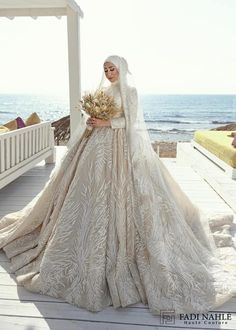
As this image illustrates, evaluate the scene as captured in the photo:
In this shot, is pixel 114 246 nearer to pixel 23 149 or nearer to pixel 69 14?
pixel 23 149

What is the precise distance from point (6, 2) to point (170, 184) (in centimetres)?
467

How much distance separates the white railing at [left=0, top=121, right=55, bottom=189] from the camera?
4394 millimetres

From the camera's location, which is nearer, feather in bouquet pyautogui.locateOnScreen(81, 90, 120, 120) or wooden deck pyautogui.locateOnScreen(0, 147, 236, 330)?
wooden deck pyautogui.locateOnScreen(0, 147, 236, 330)

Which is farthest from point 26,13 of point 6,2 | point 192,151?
point 192,151

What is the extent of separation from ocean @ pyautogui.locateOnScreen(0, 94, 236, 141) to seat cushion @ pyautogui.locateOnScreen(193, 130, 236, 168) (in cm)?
2021

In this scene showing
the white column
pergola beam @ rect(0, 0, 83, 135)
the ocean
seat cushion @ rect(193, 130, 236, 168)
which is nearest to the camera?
seat cushion @ rect(193, 130, 236, 168)

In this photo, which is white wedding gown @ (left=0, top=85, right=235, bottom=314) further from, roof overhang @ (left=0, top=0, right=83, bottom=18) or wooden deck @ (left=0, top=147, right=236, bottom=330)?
roof overhang @ (left=0, top=0, right=83, bottom=18)

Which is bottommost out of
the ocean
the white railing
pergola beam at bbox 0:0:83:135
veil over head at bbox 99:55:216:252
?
the ocean

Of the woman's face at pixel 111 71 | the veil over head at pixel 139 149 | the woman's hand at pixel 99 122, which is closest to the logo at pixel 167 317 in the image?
the veil over head at pixel 139 149

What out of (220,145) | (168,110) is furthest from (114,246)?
(168,110)

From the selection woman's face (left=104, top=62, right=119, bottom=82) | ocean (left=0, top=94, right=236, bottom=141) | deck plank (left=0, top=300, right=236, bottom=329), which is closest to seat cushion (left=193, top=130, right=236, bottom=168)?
woman's face (left=104, top=62, right=119, bottom=82)

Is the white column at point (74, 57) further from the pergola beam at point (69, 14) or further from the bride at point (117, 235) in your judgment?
the bride at point (117, 235)

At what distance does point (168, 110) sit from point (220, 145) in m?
32.6

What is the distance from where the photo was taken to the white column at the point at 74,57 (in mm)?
6242
